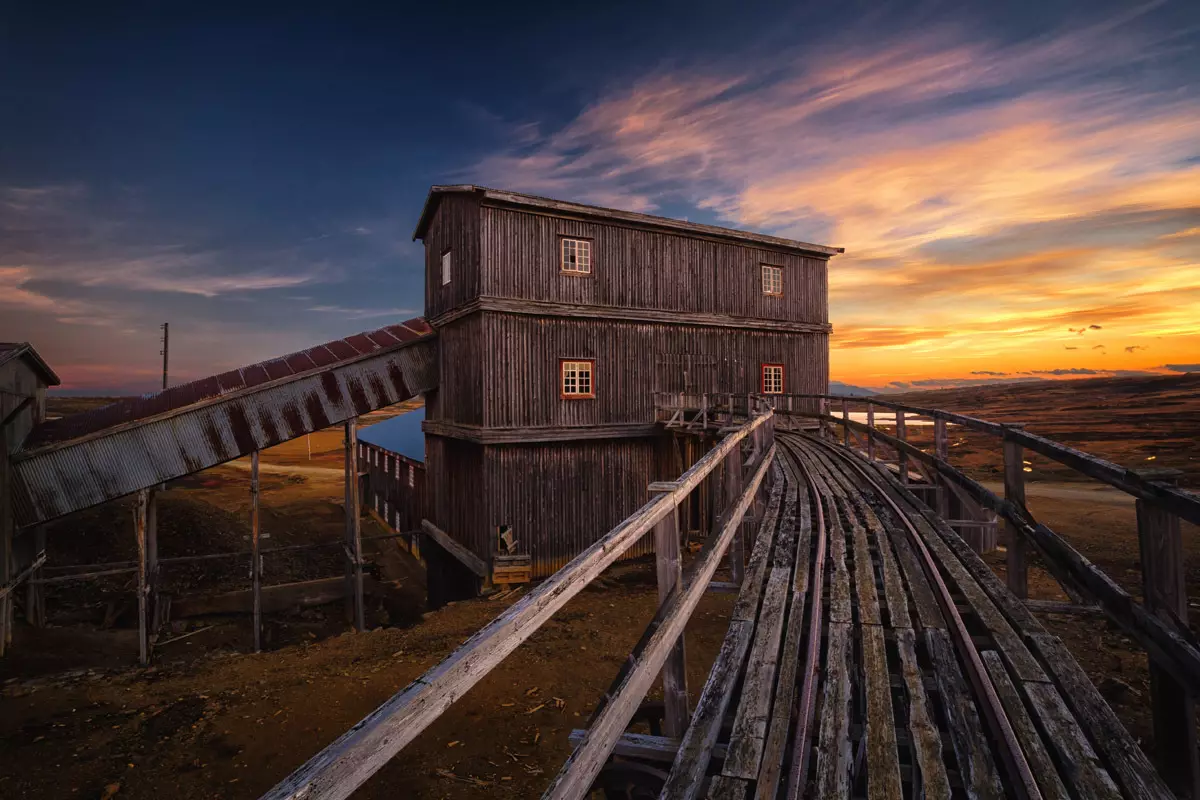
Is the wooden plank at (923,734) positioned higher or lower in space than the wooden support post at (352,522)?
higher

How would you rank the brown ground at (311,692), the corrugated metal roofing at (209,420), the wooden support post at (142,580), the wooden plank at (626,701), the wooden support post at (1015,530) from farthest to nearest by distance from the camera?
the corrugated metal roofing at (209,420), the wooden support post at (142,580), the brown ground at (311,692), the wooden support post at (1015,530), the wooden plank at (626,701)

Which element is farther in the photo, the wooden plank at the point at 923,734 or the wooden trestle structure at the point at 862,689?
the wooden plank at the point at 923,734

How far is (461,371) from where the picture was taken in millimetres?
17719

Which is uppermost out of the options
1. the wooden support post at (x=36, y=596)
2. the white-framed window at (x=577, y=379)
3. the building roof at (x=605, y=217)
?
the building roof at (x=605, y=217)

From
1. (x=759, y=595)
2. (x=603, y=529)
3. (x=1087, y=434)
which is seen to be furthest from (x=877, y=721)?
(x=1087, y=434)

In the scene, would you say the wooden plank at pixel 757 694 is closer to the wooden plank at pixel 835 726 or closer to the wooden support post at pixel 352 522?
the wooden plank at pixel 835 726

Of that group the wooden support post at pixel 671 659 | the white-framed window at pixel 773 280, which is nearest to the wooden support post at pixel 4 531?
the wooden support post at pixel 671 659

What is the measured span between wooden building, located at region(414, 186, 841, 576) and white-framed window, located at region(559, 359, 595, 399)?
0.04m

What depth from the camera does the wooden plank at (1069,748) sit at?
263cm

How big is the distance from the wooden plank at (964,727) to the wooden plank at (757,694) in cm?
95

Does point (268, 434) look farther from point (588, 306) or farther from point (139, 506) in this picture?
point (588, 306)

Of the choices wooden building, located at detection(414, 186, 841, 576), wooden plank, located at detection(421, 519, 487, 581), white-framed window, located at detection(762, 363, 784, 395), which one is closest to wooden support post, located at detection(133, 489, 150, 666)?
wooden plank, located at detection(421, 519, 487, 581)

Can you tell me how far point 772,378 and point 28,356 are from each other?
74.6ft

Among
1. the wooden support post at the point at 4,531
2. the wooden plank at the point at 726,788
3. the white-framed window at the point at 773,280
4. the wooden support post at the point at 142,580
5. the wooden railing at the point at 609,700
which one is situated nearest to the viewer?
the wooden railing at the point at 609,700
